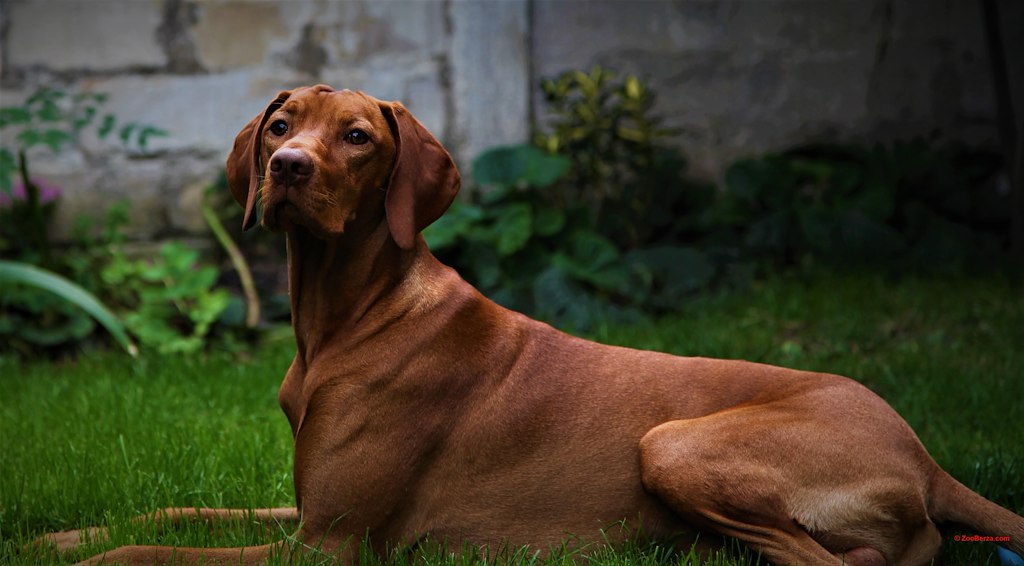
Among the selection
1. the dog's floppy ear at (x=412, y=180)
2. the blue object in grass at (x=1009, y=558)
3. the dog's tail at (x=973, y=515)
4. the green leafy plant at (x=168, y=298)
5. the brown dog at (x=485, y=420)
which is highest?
the dog's floppy ear at (x=412, y=180)

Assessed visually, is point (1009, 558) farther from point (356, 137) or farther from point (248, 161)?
point (248, 161)

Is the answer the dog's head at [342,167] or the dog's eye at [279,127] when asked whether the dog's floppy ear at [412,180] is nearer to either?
the dog's head at [342,167]

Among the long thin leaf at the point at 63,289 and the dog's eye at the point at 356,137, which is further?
the long thin leaf at the point at 63,289

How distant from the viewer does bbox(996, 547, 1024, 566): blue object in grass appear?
2.66 meters

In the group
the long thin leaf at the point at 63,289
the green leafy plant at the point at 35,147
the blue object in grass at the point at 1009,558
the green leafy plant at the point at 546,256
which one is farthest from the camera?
the green leafy plant at the point at 546,256

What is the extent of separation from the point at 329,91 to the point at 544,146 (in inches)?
146

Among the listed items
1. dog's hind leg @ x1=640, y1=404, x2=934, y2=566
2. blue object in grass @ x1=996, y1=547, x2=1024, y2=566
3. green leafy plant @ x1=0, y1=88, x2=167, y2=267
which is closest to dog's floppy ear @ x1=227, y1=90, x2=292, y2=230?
dog's hind leg @ x1=640, y1=404, x2=934, y2=566

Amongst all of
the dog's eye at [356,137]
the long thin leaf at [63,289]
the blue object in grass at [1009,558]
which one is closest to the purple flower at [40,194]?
the long thin leaf at [63,289]

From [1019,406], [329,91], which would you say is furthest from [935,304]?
[329,91]

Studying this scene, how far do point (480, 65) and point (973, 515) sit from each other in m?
4.52

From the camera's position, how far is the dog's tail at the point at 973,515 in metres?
2.61

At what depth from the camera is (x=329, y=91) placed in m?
2.82

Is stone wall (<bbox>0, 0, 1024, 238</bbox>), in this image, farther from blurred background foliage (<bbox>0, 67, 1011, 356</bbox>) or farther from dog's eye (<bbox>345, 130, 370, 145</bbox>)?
dog's eye (<bbox>345, 130, 370, 145</bbox>)

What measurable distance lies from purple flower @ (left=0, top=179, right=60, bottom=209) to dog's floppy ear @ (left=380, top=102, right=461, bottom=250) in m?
3.90
